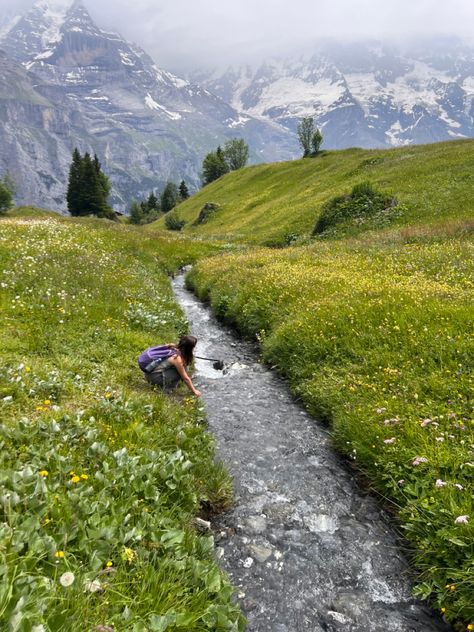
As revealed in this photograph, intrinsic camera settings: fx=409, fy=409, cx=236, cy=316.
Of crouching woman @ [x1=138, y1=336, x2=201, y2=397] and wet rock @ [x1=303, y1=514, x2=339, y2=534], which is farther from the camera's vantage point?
crouching woman @ [x1=138, y1=336, x2=201, y2=397]

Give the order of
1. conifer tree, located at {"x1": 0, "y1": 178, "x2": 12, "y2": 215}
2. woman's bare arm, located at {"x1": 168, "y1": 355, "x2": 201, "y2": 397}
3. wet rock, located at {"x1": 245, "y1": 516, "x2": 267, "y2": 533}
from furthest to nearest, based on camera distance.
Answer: conifer tree, located at {"x1": 0, "y1": 178, "x2": 12, "y2": 215}
woman's bare arm, located at {"x1": 168, "y1": 355, "x2": 201, "y2": 397}
wet rock, located at {"x1": 245, "y1": 516, "x2": 267, "y2": 533}

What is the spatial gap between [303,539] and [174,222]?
76.1 metres

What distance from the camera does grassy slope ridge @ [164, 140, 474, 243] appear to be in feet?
98.4

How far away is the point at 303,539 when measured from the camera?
19.5 feet

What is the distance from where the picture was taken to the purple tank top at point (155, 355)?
9102 mm

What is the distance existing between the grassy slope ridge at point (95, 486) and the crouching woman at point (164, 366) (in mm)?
407

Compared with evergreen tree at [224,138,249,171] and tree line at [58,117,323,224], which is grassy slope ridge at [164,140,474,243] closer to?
tree line at [58,117,323,224]

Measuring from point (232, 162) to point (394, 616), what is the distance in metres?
136

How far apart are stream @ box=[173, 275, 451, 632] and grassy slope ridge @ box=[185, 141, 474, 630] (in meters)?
0.41

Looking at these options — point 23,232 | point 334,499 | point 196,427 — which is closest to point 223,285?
point 23,232

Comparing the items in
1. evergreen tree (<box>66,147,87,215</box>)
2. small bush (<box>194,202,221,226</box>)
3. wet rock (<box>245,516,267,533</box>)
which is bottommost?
small bush (<box>194,202,221,226</box>)

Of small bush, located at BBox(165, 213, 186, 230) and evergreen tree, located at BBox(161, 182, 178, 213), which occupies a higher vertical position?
small bush, located at BBox(165, 213, 186, 230)

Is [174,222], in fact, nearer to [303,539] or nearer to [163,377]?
[163,377]

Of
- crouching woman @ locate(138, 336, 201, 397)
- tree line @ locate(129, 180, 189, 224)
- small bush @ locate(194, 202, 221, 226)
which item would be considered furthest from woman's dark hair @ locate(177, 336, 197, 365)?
tree line @ locate(129, 180, 189, 224)
